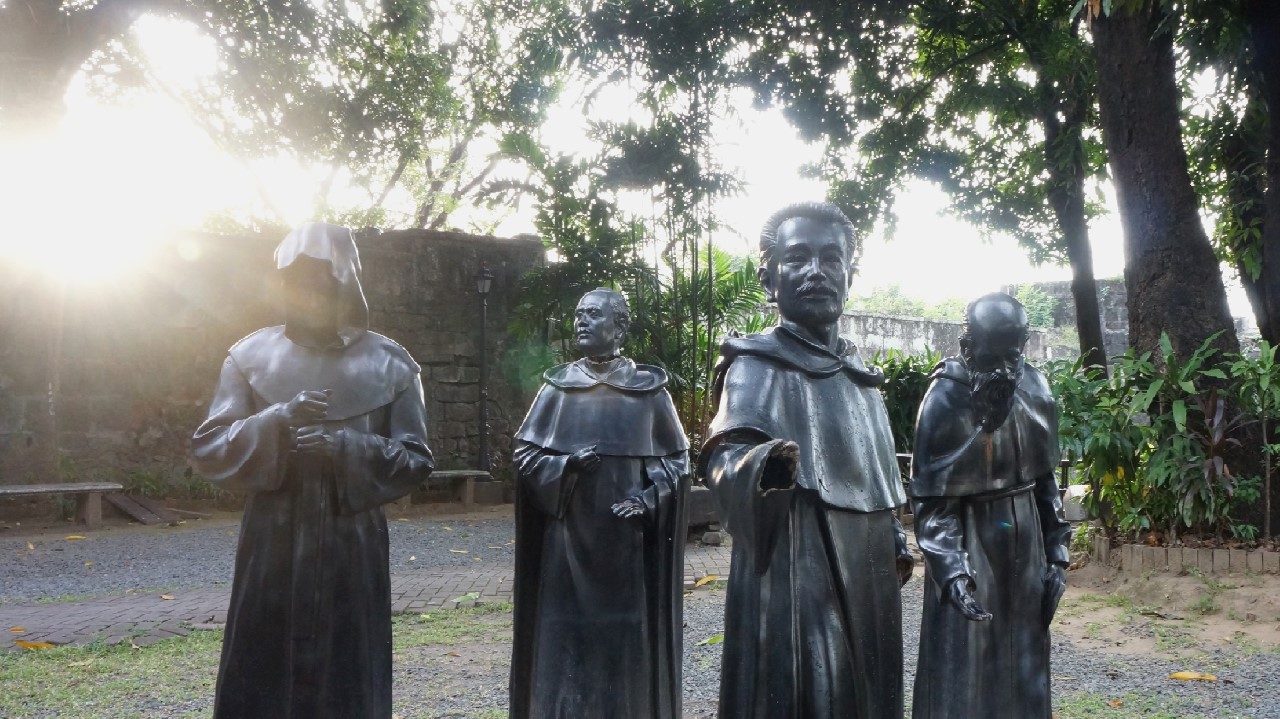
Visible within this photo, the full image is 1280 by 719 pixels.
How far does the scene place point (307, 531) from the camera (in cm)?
344

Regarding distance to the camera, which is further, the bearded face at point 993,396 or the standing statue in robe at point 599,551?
the standing statue in robe at point 599,551

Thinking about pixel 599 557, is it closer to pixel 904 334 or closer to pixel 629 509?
pixel 629 509

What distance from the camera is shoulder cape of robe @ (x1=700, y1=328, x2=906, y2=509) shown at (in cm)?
296

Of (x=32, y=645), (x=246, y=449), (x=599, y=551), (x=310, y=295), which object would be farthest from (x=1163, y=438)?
(x=32, y=645)

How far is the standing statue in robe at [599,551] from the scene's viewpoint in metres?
3.90

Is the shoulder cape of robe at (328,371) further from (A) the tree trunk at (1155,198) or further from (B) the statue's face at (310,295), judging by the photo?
(A) the tree trunk at (1155,198)

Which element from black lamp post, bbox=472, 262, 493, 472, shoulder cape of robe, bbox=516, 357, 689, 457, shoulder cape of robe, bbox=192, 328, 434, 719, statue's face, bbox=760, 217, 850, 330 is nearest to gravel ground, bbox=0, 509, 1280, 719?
black lamp post, bbox=472, 262, 493, 472

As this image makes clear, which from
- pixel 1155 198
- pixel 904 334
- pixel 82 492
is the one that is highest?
pixel 904 334

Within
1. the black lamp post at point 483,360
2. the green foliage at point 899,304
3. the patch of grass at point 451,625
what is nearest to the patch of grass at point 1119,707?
the patch of grass at point 451,625

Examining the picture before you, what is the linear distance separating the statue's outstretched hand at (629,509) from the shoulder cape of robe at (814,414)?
2.97 ft

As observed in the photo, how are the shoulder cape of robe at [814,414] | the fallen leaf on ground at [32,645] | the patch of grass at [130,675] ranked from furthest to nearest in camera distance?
the fallen leaf on ground at [32,645]
the patch of grass at [130,675]
the shoulder cape of robe at [814,414]

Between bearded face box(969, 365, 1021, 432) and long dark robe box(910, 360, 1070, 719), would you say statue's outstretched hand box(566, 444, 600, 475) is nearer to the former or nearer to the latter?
long dark robe box(910, 360, 1070, 719)

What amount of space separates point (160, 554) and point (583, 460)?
25.7 feet

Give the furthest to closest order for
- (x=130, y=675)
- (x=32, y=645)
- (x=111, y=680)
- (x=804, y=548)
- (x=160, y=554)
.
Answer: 1. (x=160, y=554)
2. (x=32, y=645)
3. (x=130, y=675)
4. (x=111, y=680)
5. (x=804, y=548)
